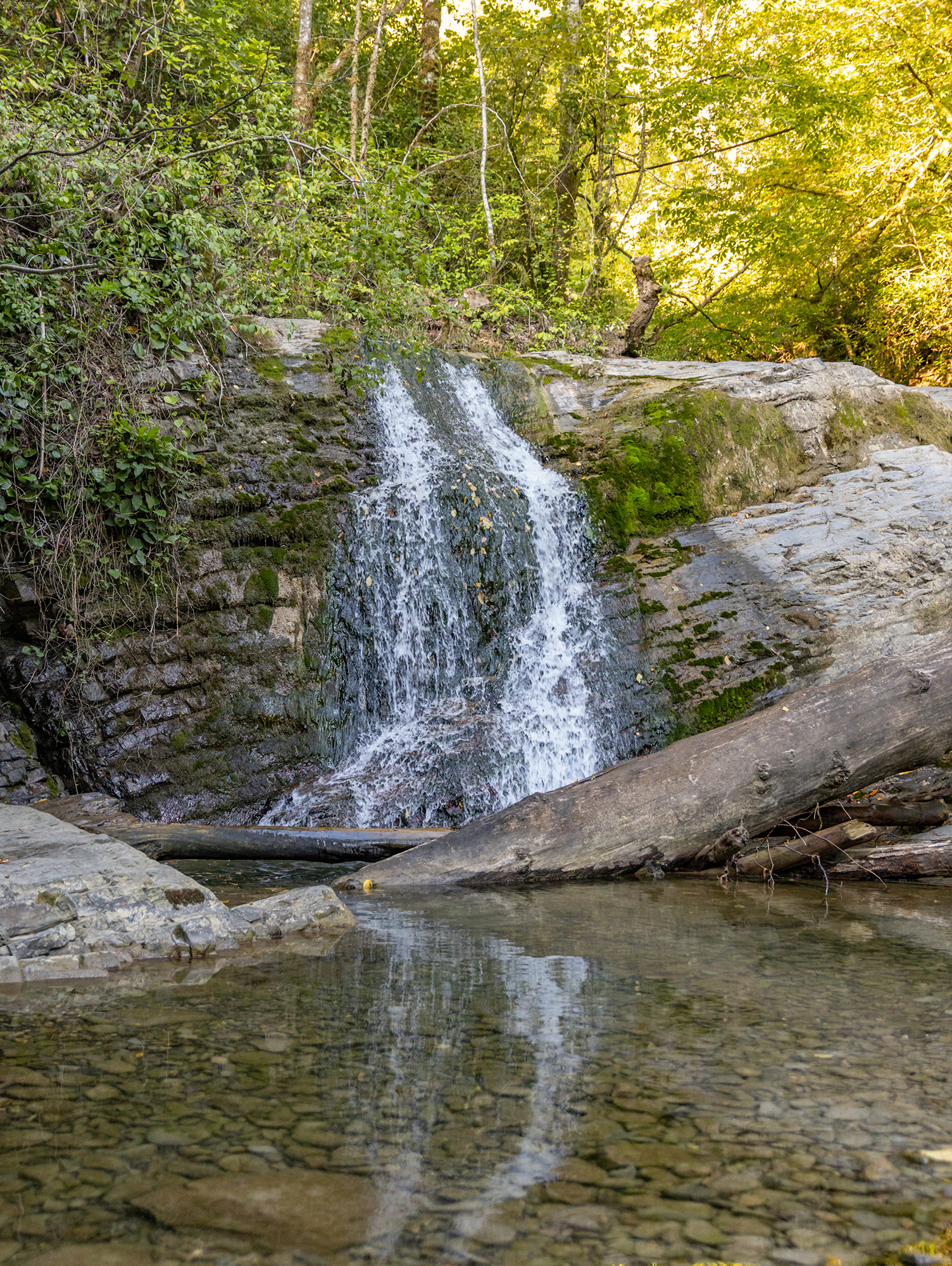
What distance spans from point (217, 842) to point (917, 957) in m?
3.95

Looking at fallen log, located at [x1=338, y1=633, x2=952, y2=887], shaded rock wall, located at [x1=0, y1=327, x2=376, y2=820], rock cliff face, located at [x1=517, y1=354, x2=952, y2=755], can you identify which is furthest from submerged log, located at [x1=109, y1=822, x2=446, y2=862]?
rock cliff face, located at [x1=517, y1=354, x2=952, y2=755]

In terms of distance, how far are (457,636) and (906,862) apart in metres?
4.33

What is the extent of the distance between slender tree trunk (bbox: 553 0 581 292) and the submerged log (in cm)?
1180

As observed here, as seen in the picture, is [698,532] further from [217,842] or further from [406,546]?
[217,842]

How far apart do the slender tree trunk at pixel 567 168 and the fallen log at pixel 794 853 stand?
38.9ft

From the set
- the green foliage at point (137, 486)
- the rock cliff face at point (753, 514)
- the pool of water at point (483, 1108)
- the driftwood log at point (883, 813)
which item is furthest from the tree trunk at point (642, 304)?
the pool of water at point (483, 1108)

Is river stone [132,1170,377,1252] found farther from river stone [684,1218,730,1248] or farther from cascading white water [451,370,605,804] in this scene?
cascading white water [451,370,605,804]

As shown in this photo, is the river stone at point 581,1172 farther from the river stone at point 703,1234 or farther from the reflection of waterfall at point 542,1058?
the river stone at point 703,1234

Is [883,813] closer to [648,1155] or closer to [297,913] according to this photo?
[297,913]

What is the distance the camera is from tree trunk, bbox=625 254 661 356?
1388 centimetres

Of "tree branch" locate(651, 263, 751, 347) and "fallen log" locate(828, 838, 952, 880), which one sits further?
"tree branch" locate(651, 263, 751, 347)

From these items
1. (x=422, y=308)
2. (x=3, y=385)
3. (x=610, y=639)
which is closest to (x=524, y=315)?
(x=422, y=308)

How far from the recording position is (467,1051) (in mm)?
2451

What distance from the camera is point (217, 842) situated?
5348 mm
